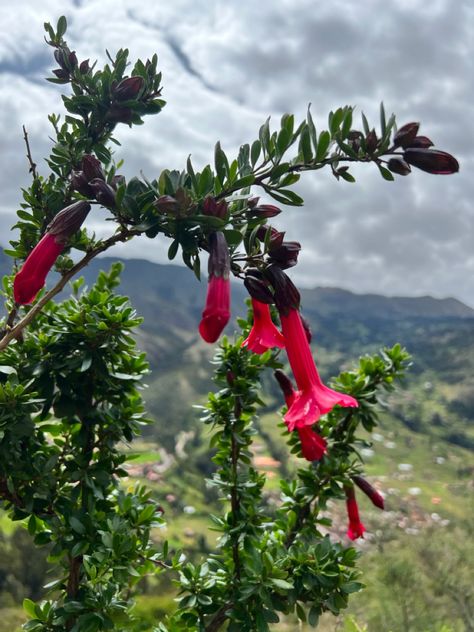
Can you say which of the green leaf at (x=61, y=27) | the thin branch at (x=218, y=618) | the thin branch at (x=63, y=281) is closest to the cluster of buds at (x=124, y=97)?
the green leaf at (x=61, y=27)

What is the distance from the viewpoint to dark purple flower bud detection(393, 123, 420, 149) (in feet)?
5.68

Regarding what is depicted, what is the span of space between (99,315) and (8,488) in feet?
3.30

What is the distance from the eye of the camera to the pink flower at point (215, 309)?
157cm

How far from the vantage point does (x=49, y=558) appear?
2521 millimetres

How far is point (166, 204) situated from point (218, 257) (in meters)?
0.25

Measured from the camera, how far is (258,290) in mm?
Result: 1841

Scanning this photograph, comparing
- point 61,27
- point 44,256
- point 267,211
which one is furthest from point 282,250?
point 61,27

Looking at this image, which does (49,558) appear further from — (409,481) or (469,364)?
(469,364)

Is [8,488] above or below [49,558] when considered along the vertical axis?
above

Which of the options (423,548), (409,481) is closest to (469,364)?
(409,481)

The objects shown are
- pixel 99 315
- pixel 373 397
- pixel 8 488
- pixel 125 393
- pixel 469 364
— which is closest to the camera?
pixel 8 488

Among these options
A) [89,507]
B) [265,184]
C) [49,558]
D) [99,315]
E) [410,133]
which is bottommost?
[49,558]

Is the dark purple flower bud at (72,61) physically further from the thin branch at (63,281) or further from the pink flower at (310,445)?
the pink flower at (310,445)

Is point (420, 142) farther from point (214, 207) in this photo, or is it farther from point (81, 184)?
point (81, 184)
